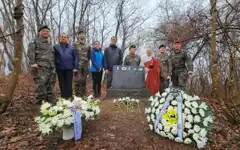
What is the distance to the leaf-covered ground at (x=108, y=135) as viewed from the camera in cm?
384

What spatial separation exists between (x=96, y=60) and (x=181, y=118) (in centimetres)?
385

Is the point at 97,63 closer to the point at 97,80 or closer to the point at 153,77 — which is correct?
the point at 97,80

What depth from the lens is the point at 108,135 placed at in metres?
4.07

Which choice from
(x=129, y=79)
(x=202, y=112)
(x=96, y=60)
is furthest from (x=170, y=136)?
(x=96, y=60)

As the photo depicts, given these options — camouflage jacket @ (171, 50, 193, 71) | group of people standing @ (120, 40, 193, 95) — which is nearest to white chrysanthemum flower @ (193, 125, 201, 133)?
group of people standing @ (120, 40, 193, 95)

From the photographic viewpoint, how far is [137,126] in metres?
4.46

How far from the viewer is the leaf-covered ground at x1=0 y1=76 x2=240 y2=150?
3.84 metres

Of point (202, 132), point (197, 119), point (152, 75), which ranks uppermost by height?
point (152, 75)

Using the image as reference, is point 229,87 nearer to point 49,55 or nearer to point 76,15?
point 49,55

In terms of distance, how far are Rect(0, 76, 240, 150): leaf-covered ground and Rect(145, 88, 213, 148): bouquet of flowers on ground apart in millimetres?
141

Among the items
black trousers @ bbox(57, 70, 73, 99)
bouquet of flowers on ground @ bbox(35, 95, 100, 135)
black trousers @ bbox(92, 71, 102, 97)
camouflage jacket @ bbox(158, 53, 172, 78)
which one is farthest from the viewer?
black trousers @ bbox(92, 71, 102, 97)

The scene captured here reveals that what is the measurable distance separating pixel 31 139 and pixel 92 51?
3548mm

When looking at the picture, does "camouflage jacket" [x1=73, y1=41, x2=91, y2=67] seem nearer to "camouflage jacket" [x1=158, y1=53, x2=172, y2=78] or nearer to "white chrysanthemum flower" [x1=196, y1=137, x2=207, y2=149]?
"camouflage jacket" [x1=158, y1=53, x2=172, y2=78]

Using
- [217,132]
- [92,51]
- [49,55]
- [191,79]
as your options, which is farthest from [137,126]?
[191,79]
